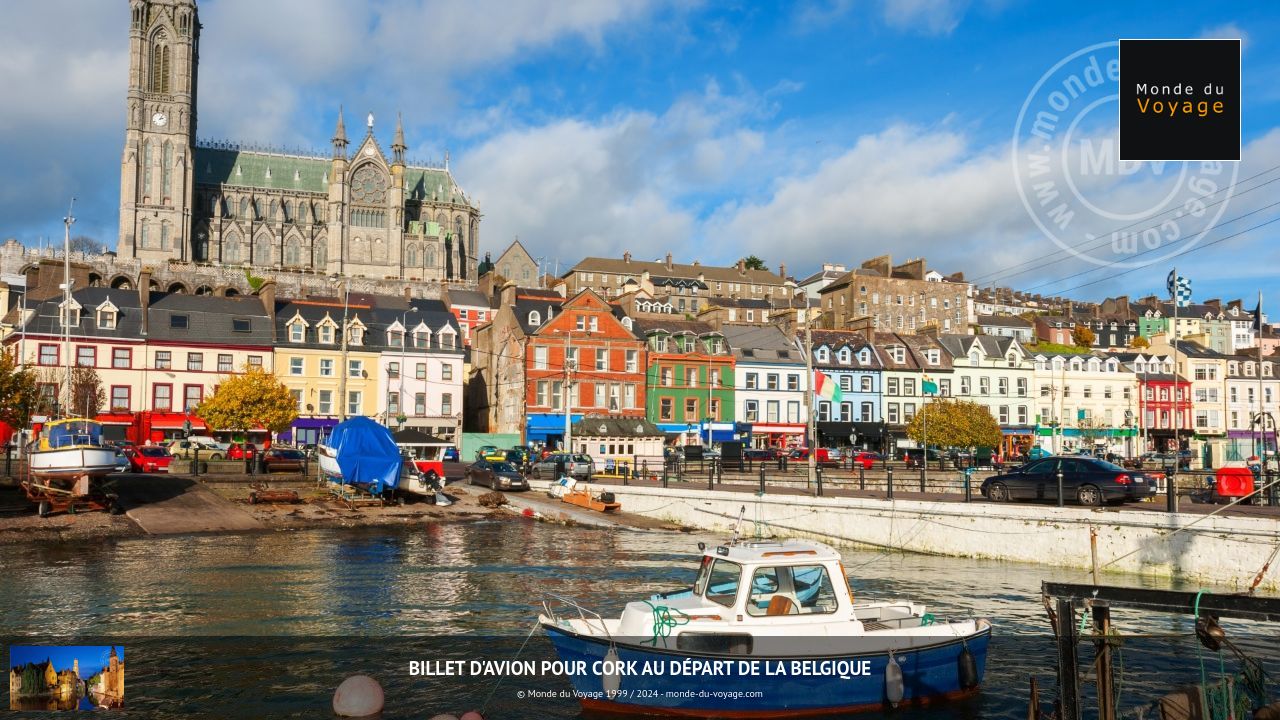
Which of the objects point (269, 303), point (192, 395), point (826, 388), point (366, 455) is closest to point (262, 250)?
point (269, 303)

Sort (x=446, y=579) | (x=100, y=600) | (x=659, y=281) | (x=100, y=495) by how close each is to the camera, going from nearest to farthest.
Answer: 1. (x=100, y=600)
2. (x=446, y=579)
3. (x=100, y=495)
4. (x=659, y=281)

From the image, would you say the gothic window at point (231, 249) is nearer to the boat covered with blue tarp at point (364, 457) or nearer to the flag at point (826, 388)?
the flag at point (826, 388)

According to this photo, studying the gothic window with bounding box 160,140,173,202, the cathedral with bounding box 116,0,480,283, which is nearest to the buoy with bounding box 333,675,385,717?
Answer: the cathedral with bounding box 116,0,480,283

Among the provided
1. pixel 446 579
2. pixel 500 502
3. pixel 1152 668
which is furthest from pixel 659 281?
pixel 1152 668

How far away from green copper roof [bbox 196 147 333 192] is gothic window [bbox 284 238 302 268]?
930 cm

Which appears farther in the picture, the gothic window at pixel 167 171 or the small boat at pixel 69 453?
the gothic window at pixel 167 171

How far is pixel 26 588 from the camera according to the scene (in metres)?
24.6

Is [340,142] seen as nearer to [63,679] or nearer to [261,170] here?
[261,170]

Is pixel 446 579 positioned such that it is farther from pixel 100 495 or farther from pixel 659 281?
pixel 659 281

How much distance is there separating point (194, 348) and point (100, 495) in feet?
114

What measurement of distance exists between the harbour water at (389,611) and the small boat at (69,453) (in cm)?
525

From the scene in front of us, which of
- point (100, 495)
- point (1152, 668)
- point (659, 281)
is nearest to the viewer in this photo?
point (1152, 668)

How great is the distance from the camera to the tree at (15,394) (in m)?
51.2

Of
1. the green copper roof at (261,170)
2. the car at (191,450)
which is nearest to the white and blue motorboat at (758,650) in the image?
the car at (191,450)
